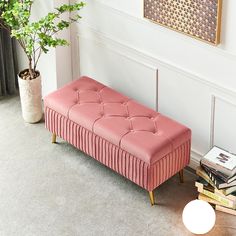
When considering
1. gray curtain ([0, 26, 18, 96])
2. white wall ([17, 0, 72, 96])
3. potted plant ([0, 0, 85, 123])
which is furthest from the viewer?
gray curtain ([0, 26, 18, 96])

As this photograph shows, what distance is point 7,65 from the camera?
15.4 ft

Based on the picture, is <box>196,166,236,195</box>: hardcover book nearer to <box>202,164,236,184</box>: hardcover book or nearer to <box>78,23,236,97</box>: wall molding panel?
<box>202,164,236,184</box>: hardcover book

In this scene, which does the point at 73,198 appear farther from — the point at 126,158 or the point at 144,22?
the point at 144,22

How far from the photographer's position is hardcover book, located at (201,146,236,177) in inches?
140

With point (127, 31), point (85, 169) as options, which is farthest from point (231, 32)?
point (85, 169)

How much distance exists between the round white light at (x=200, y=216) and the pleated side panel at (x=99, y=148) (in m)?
0.32

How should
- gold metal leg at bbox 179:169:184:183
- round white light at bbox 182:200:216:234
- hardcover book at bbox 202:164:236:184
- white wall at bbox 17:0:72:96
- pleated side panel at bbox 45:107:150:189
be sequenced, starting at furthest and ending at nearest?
white wall at bbox 17:0:72:96, gold metal leg at bbox 179:169:184:183, pleated side panel at bbox 45:107:150:189, hardcover book at bbox 202:164:236:184, round white light at bbox 182:200:216:234

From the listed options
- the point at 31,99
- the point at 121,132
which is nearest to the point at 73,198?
the point at 121,132

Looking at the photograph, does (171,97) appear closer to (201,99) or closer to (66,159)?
(201,99)

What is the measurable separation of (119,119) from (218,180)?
0.66 meters

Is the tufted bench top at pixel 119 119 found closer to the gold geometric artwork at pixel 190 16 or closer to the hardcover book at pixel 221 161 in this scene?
the hardcover book at pixel 221 161

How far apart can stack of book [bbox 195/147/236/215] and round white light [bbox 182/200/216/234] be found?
7.3 inches

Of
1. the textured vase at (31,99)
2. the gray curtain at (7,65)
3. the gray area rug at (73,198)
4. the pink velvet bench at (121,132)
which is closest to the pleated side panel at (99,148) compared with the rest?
the pink velvet bench at (121,132)

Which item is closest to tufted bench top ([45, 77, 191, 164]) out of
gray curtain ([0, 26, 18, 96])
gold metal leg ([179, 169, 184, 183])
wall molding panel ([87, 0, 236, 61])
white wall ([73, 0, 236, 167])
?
white wall ([73, 0, 236, 167])
